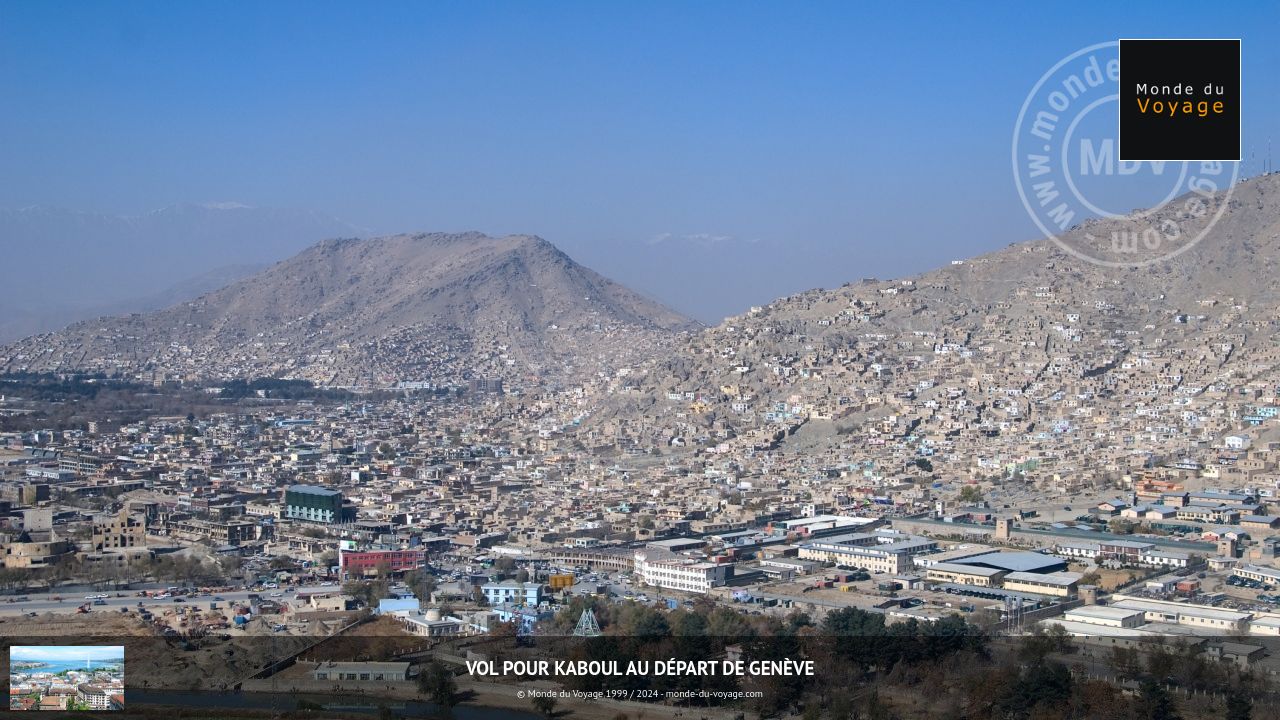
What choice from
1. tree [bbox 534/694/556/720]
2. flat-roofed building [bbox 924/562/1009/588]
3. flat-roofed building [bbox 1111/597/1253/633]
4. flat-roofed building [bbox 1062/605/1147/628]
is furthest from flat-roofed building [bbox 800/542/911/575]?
tree [bbox 534/694/556/720]

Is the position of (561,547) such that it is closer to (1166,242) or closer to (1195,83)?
(1195,83)

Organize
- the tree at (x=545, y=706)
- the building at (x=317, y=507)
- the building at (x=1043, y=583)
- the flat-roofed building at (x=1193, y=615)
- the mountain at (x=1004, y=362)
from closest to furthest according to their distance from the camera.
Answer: the tree at (x=545, y=706) < the flat-roofed building at (x=1193, y=615) < the building at (x=1043, y=583) < the building at (x=317, y=507) < the mountain at (x=1004, y=362)

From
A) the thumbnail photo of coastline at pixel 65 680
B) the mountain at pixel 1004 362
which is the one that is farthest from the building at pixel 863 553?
→ the thumbnail photo of coastline at pixel 65 680

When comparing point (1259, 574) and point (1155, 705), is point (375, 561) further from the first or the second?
point (1259, 574)

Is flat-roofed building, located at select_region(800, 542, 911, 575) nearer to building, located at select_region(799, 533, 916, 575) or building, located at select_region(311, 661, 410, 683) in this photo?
building, located at select_region(799, 533, 916, 575)

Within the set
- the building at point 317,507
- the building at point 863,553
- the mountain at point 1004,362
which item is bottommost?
the building at point 863,553

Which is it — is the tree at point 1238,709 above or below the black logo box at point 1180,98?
below

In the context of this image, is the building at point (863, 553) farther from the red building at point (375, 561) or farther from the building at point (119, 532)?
the building at point (119, 532)

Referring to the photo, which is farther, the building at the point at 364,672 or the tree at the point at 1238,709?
the building at the point at 364,672
